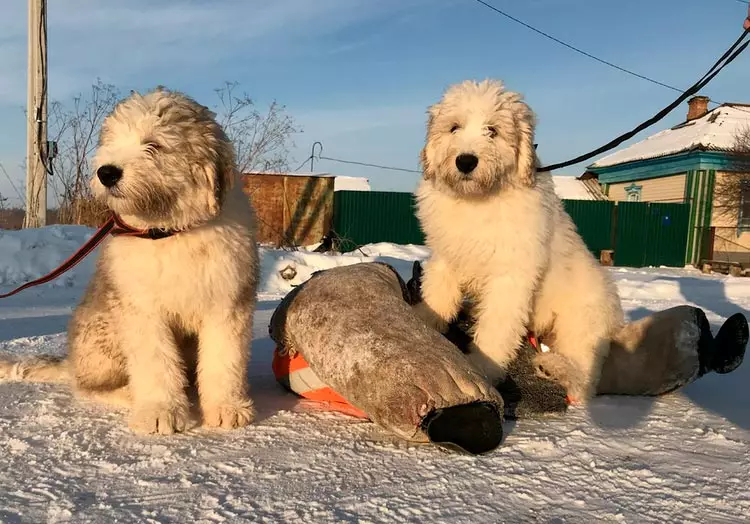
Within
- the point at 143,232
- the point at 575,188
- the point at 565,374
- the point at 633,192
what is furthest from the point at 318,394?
the point at 575,188

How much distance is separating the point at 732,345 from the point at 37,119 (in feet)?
44.0

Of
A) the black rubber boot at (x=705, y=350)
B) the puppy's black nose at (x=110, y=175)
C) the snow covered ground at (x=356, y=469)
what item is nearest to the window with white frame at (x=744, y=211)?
the black rubber boot at (x=705, y=350)

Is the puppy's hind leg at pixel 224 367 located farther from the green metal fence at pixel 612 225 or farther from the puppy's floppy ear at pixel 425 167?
the green metal fence at pixel 612 225

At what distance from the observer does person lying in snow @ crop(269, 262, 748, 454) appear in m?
2.72

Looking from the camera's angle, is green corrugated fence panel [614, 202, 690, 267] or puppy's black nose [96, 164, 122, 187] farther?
green corrugated fence panel [614, 202, 690, 267]

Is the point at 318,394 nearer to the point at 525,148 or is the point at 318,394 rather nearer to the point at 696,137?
the point at 525,148

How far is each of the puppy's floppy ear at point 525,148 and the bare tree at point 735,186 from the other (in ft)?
78.8

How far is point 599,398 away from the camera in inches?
157

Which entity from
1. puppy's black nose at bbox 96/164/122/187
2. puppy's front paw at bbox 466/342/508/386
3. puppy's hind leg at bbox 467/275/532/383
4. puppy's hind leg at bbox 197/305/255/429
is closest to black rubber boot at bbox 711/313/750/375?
puppy's hind leg at bbox 467/275/532/383

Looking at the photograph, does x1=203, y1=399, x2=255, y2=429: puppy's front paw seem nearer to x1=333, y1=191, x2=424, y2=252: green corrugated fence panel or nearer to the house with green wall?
x1=333, y1=191, x2=424, y2=252: green corrugated fence panel

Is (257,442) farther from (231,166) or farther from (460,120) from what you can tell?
(460,120)

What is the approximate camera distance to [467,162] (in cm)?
362

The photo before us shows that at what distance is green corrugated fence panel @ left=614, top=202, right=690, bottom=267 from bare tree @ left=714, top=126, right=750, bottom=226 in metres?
1.78

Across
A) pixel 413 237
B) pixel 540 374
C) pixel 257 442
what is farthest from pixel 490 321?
pixel 413 237
